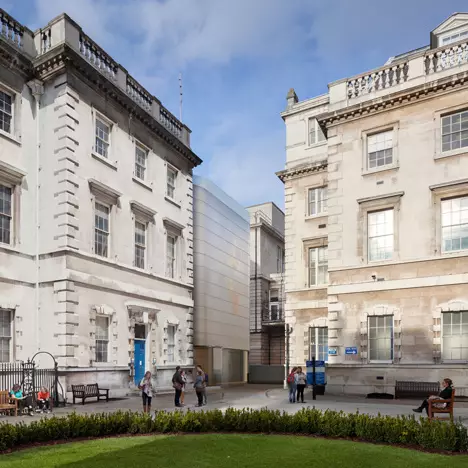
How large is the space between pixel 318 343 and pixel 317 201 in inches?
335

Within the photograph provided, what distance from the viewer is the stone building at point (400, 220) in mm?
23250

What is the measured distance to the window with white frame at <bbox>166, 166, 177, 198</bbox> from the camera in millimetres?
31625

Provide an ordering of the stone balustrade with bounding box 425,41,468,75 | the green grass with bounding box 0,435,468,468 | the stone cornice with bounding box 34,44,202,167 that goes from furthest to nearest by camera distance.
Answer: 1. the stone balustrade with bounding box 425,41,468,75
2. the stone cornice with bounding box 34,44,202,167
3. the green grass with bounding box 0,435,468,468

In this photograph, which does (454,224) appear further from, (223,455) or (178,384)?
(223,455)

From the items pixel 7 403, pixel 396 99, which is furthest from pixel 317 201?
pixel 7 403

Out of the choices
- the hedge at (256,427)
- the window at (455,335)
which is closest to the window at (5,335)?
the hedge at (256,427)

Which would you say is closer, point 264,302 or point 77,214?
point 77,214

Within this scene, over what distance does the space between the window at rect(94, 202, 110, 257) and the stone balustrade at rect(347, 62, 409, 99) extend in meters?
13.4

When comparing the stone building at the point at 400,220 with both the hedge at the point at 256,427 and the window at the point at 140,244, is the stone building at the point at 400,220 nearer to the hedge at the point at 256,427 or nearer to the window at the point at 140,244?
the window at the point at 140,244

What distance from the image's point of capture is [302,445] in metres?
11.6

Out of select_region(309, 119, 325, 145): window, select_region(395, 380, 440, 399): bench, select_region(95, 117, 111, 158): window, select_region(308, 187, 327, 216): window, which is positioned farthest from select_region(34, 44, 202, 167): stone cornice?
select_region(395, 380, 440, 399): bench

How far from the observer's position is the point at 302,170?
110ft

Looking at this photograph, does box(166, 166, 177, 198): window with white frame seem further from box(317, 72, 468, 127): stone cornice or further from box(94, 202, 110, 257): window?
box(317, 72, 468, 127): stone cornice

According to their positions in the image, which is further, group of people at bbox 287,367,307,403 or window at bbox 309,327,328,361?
window at bbox 309,327,328,361
